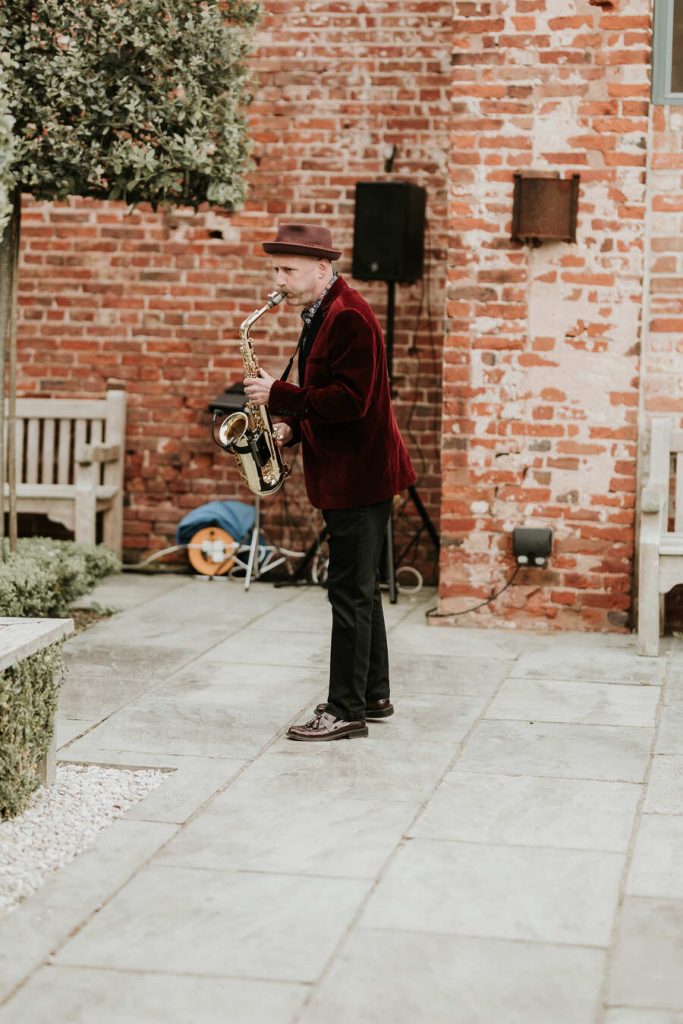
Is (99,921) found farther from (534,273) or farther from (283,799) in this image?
(534,273)

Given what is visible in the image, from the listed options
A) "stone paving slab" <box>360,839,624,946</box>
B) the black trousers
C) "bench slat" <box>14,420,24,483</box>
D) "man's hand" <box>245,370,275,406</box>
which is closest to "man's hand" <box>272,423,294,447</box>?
"man's hand" <box>245,370,275,406</box>

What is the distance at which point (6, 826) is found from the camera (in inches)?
163

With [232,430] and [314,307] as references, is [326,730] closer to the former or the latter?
[232,430]

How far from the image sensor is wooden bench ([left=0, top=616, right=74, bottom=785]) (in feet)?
13.3

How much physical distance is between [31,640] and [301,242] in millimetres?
1749

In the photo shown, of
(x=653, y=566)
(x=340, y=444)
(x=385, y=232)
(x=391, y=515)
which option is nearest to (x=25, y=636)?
(x=340, y=444)

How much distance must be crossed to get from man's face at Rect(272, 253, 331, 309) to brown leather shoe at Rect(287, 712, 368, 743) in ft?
4.73

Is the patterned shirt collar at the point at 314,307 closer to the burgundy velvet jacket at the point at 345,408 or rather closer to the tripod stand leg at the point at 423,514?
the burgundy velvet jacket at the point at 345,408

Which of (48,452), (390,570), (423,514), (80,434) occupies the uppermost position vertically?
(80,434)

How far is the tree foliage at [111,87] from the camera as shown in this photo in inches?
247

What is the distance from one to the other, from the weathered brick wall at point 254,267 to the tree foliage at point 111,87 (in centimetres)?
207

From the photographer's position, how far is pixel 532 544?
715 centimetres

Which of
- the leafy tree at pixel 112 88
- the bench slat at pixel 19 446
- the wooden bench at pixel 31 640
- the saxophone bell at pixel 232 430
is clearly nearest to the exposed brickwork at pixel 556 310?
the leafy tree at pixel 112 88

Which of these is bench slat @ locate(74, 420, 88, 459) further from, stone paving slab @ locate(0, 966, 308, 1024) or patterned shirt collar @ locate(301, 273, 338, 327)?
stone paving slab @ locate(0, 966, 308, 1024)
